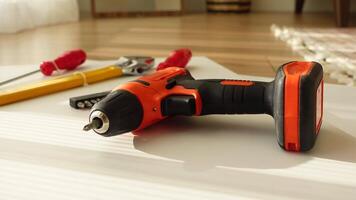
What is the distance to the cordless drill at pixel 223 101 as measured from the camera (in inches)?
21.0

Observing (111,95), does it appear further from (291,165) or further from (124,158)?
(291,165)

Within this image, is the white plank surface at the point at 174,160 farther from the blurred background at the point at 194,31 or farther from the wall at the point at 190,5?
the wall at the point at 190,5

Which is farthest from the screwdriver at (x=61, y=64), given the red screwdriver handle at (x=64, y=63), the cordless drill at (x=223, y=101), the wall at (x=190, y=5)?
the wall at (x=190, y=5)

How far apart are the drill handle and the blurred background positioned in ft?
1.32

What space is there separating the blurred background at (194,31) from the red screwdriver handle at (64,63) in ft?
0.71

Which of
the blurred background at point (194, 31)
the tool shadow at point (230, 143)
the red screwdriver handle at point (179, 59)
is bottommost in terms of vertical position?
the tool shadow at point (230, 143)

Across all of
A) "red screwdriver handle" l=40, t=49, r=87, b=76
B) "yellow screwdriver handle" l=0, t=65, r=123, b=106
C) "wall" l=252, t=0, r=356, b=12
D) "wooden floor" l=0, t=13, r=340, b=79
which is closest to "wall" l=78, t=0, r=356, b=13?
"wall" l=252, t=0, r=356, b=12

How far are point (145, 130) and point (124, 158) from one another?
0.30 feet

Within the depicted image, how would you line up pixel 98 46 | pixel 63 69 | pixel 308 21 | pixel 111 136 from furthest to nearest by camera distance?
pixel 308 21, pixel 98 46, pixel 63 69, pixel 111 136

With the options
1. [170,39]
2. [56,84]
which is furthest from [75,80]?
[170,39]

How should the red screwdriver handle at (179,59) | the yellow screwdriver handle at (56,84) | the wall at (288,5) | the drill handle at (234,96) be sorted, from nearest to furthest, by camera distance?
the drill handle at (234,96), the yellow screwdriver handle at (56,84), the red screwdriver handle at (179,59), the wall at (288,5)

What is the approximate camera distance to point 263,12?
9.08 ft

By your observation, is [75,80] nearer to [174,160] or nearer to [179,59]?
[179,59]

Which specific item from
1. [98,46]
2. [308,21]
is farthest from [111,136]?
[308,21]
